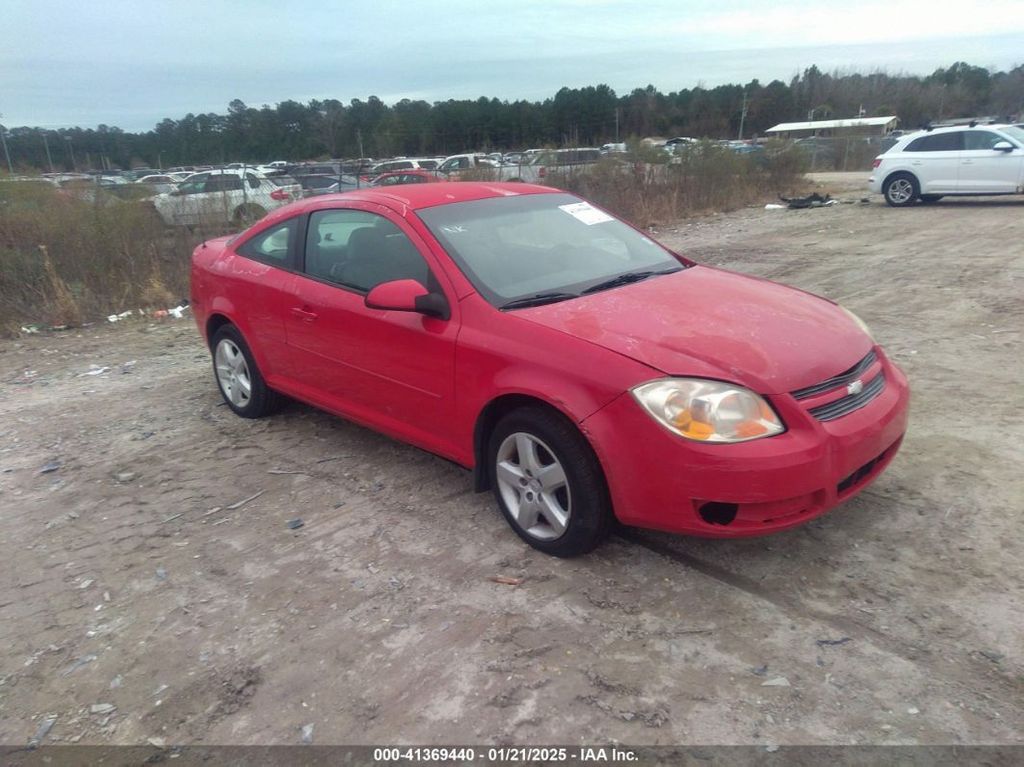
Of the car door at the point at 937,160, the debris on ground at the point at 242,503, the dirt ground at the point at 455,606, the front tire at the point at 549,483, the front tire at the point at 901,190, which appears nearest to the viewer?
the dirt ground at the point at 455,606

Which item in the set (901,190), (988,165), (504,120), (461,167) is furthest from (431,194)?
(504,120)

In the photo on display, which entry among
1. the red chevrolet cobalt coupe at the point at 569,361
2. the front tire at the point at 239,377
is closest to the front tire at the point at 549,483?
the red chevrolet cobalt coupe at the point at 569,361

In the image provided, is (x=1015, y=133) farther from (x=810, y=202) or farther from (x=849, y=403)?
(x=849, y=403)

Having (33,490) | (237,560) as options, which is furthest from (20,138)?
(237,560)

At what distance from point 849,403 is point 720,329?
0.62 m

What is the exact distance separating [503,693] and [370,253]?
8.24ft

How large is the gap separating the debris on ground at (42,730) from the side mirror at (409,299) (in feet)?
6.77

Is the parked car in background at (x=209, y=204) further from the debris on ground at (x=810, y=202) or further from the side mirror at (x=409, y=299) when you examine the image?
the debris on ground at (x=810, y=202)

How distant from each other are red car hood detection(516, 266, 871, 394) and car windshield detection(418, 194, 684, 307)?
8.6 inches

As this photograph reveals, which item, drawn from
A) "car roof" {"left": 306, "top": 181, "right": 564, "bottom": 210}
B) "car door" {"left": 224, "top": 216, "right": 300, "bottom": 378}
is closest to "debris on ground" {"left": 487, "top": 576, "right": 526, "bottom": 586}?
"car roof" {"left": 306, "top": 181, "right": 564, "bottom": 210}

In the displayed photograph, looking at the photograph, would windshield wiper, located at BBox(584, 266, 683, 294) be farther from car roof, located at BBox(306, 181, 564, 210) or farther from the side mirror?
car roof, located at BBox(306, 181, 564, 210)

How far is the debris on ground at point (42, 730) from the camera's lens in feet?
8.16

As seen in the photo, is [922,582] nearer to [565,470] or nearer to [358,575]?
[565,470]

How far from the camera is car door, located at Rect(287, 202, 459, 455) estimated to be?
368cm
